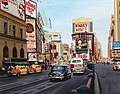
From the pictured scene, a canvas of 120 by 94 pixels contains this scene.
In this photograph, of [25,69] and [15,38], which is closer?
[25,69]

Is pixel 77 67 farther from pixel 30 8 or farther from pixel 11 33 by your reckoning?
pixel 30 8

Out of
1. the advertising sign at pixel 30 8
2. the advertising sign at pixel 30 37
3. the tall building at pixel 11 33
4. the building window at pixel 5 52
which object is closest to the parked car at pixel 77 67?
the tall building at pixel 11 33

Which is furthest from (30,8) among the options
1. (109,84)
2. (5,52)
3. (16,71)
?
(109,84)

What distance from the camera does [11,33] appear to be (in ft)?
247

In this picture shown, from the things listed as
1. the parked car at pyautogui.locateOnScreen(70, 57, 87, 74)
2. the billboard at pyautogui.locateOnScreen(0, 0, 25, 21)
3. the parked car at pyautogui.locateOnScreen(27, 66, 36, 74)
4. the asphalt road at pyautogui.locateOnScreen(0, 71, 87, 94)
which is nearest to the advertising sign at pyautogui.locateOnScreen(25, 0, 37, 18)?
the billboard at pyautogui.locateOnScreen(0, 0, 25, 21)

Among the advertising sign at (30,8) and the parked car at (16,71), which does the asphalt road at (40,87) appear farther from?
the advertising sign at (30,8)

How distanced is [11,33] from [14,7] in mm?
6361

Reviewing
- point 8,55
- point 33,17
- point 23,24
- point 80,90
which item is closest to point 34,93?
point 80,90

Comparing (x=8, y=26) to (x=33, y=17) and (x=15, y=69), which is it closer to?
(x=15, y=69)

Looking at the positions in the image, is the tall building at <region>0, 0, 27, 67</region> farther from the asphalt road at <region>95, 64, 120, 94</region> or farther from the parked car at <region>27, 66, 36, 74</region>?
the asphalt road at <region>95, 64, 120, 94</region>

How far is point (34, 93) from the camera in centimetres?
2247

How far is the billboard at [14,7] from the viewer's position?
70.6 m

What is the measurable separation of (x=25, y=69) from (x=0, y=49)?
769 centimetres

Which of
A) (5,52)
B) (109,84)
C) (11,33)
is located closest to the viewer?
(109,84)
